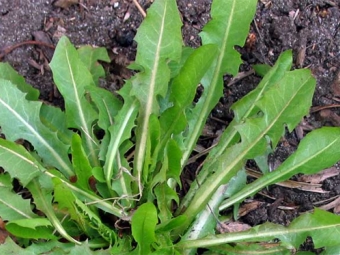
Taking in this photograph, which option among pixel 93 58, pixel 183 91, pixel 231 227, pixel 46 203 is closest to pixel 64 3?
pixel 93 58

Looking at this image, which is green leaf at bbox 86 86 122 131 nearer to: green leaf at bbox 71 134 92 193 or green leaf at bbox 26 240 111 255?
green leaf at bbox 71 134 92 193

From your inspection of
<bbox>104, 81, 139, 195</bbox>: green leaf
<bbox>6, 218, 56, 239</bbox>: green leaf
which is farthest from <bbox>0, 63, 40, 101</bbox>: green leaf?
<bbox>6, 218, 56, 239</bbox>: green leaf

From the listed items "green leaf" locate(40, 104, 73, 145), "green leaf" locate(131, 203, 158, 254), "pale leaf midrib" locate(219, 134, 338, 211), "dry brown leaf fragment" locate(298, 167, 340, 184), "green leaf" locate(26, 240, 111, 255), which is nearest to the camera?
"green leaf" locate(131, 203, 158, 254)

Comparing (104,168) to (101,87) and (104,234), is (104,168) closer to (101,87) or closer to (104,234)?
(104,234)

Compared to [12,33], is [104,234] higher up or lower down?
lower down

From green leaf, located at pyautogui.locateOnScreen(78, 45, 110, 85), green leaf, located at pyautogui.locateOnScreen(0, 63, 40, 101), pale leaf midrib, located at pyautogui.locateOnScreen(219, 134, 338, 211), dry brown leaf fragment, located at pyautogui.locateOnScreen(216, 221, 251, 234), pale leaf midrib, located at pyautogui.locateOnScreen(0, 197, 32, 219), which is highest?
green leaf, located at pyautogui.locateOnScreen(0, 63, 40, 101)

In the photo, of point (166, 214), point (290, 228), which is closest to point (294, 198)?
point (290, 228)
